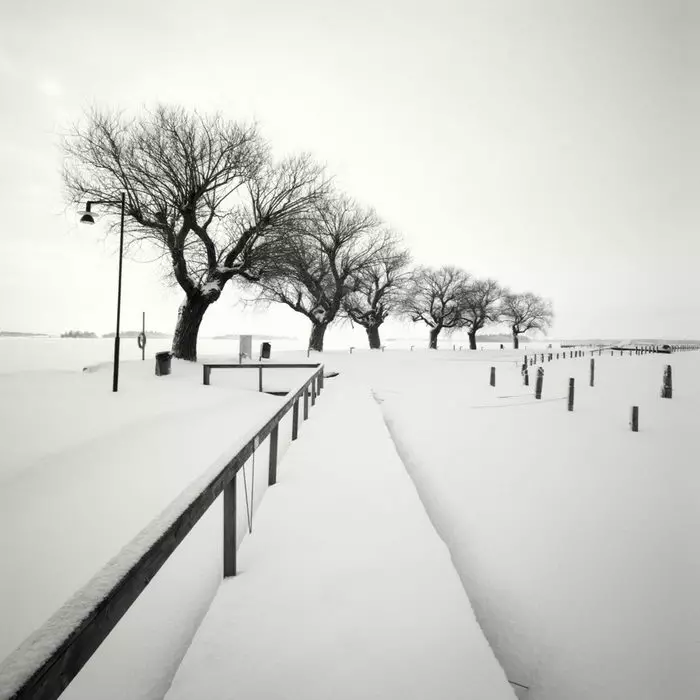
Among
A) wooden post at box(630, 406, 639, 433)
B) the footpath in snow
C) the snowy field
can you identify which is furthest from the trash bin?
wooden post at box(630, 406, 639, 433)

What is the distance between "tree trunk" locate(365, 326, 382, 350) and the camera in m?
37.9

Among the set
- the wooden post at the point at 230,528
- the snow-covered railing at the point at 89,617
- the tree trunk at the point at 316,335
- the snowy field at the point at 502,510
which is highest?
the tree trunk at the point at 316,335

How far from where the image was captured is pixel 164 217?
15211 mm

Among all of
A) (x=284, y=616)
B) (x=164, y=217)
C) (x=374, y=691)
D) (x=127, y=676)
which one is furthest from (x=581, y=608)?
(x=164, y=217)

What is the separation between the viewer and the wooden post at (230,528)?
2.56 metres

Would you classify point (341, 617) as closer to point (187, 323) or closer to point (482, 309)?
point (187, 323)

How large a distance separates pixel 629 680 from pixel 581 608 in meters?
0.63

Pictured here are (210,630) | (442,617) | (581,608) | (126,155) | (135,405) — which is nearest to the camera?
(210,630)

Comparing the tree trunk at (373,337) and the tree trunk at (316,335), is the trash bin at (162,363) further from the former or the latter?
the tree trunk at (373,337)

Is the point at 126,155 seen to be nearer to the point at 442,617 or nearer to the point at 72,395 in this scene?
the point at 72,395

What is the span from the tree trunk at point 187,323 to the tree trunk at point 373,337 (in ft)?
74.2

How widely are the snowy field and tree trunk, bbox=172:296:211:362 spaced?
594 cm

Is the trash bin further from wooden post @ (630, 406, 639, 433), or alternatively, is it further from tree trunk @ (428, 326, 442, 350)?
tree trunk @ (428, 326, 442, 350)

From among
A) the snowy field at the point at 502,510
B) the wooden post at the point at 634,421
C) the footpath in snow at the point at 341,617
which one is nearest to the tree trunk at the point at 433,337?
the snowy field at the point at 502,510
